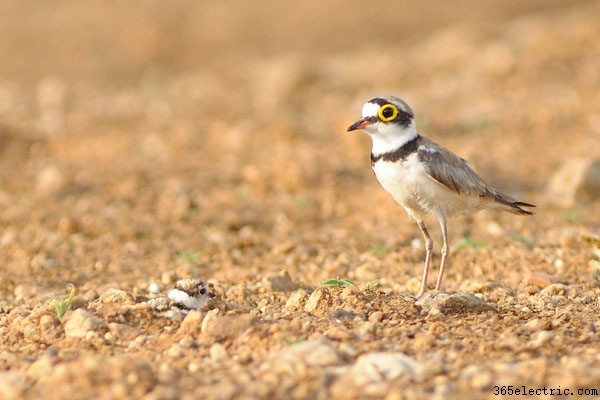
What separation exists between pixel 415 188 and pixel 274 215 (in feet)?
8.54

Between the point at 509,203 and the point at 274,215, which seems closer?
the point at 509,203

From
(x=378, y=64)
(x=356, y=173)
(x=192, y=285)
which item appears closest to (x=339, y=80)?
(x=378, y=64)

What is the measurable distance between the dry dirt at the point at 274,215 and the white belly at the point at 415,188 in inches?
20.2

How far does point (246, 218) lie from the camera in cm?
720

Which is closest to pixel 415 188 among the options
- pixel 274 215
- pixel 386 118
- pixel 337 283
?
pixel 386 118

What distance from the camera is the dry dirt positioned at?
11.7 feet

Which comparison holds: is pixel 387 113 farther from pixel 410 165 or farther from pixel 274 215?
pixel 274 215

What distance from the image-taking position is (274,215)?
7.35 metres

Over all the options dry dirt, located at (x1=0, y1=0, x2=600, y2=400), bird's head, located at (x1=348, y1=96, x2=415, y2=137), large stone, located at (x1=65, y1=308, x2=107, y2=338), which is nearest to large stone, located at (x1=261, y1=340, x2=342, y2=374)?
dry dirt, located at (x1=0, y1=0, x2=600, y2=400)

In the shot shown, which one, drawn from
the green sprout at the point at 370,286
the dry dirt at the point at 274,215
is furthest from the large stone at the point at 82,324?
the green sprout at the point at 370,286

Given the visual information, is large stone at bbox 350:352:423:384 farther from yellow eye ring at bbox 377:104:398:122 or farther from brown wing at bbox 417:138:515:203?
yellow eye ring at bbox 377:104:398:122

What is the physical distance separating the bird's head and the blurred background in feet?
3.55

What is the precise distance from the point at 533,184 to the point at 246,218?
281cm

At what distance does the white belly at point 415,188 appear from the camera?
488cm
